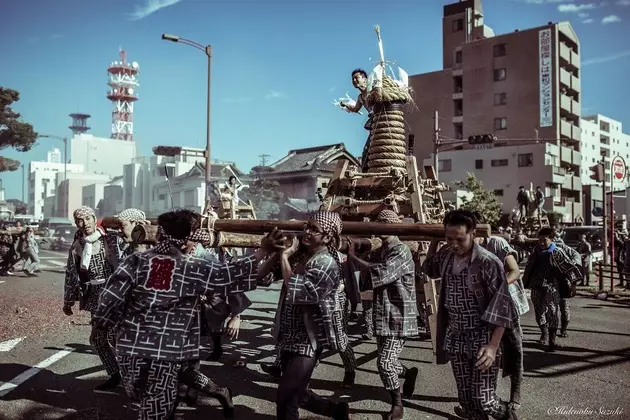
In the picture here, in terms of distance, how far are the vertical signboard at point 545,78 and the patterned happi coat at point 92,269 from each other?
145ft

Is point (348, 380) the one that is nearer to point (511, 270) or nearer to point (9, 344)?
point (511, 270)

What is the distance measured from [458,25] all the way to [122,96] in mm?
61928

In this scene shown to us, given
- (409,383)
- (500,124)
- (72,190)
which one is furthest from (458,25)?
(409,383)

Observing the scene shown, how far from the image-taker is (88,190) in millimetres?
56750

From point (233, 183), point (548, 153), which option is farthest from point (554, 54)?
point (233, 183)

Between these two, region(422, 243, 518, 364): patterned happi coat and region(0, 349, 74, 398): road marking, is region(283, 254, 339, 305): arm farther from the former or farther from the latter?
region(0, 349, 74, 398): road marking

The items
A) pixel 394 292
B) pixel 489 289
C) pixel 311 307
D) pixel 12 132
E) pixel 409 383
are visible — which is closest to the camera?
pixel 489 289

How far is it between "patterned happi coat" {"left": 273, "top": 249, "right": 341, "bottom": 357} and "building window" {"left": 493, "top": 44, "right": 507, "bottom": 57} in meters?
46.0

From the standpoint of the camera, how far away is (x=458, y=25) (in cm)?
4934

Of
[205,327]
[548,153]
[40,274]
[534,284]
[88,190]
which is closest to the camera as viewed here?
[205,327]

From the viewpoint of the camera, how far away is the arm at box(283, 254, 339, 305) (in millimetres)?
4242

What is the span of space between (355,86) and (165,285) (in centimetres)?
685

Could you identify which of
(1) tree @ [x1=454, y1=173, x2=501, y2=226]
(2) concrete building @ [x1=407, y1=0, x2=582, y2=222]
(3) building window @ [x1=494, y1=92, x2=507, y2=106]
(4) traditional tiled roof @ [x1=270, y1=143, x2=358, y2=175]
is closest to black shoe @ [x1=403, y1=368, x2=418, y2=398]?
(1) tree @ [x1=454, y1=173, x2=501, y2=226]

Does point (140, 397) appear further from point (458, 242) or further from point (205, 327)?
point (458, 242)
